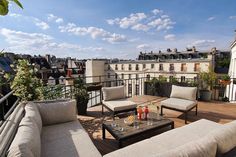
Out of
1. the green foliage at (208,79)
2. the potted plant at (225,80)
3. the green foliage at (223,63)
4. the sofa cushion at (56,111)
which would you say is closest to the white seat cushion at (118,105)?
the sofa cushion at (56,111)

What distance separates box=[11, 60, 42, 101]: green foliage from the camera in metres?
3.02

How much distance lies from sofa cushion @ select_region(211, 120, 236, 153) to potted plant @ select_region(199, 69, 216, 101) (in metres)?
4.43

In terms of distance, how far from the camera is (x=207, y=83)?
5.55m

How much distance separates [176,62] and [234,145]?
22.0 m

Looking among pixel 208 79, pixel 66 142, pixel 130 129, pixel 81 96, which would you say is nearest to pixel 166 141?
pixel 130 129

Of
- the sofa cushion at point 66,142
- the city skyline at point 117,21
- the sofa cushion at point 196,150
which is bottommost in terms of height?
the sofa cushion at point 66,142

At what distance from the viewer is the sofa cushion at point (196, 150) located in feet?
3.56

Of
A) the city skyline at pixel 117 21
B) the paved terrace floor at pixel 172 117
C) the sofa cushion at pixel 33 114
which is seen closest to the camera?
the sofa cushion at pixel 33 114

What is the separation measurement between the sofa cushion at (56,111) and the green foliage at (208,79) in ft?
15.9

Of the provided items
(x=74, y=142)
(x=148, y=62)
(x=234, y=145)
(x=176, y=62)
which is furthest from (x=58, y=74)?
(x=234, y=145)

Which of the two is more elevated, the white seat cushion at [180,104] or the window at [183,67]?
the window at [183,67]

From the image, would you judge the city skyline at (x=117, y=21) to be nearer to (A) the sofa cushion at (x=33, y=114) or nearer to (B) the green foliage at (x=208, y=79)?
(A) the sofa cushion at (x=33, y=114)

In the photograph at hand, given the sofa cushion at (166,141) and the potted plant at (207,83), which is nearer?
the sofa cushion at (166,141)

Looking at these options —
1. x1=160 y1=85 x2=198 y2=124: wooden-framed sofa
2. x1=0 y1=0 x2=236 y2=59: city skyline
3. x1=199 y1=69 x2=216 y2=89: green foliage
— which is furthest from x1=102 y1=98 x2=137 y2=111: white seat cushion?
x1=199 y1=69 x2=216 y2=89: green foliage
